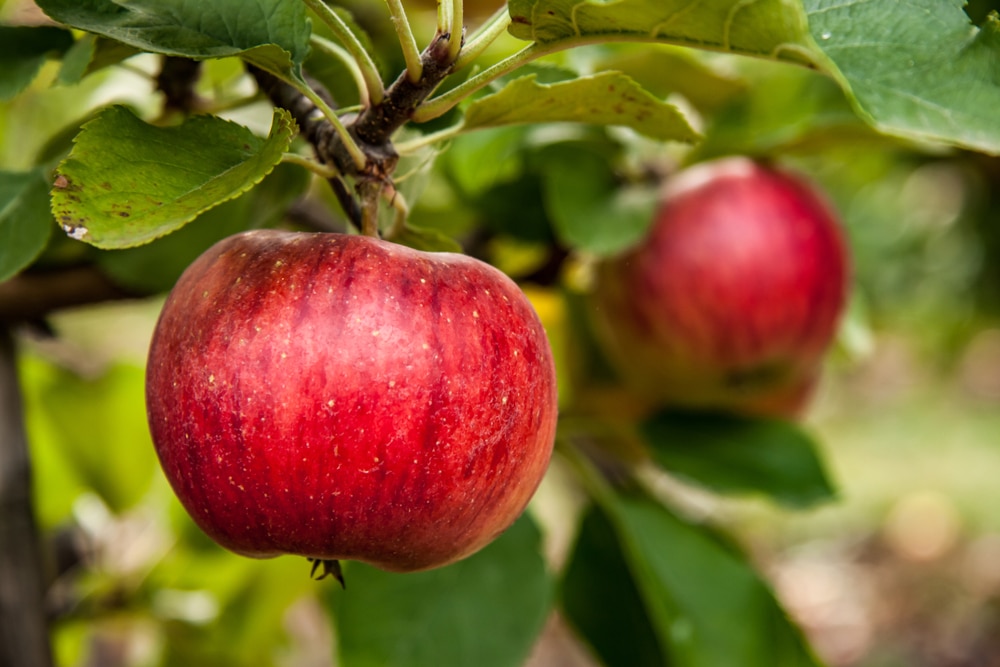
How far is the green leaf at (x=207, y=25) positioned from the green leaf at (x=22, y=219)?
4.8 inches

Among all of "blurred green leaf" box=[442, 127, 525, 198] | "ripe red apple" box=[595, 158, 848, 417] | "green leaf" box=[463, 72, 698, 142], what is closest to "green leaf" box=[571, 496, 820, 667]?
"ripe red apple" box=[595, 158, 848, 417]

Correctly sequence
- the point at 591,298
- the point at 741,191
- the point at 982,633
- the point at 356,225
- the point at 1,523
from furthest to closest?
the point at 982,633
the point at 591,298
the point at 741,191
the point at 1,523
the point at 356,225

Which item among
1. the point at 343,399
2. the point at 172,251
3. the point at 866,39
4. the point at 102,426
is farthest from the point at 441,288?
the point at 102,426

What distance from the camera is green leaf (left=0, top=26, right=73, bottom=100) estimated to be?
488mm

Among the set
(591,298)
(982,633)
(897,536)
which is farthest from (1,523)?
(897,536)

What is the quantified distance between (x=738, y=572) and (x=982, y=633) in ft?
9.61

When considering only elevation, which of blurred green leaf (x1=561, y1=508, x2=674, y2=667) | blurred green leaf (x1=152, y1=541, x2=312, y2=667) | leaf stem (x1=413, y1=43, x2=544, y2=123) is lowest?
blurred green leaf (x1=152, y1=541, x2=312, y2=667)

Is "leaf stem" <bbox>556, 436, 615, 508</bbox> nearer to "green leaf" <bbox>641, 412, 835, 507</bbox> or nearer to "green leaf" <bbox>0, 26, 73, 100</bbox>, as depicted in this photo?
"green leaf" <bbox>641, 412, 835, 507</bbox>

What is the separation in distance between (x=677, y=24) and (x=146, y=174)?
0.22 m

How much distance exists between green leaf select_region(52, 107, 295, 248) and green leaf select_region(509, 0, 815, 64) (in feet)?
0.37

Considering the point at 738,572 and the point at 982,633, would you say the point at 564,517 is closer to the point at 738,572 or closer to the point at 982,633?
the point at 982,633

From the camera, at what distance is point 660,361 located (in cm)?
88

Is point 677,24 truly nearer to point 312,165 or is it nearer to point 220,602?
point 312,165

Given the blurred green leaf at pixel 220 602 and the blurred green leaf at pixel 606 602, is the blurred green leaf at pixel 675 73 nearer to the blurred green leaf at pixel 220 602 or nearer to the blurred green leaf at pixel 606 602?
the blurred green leaf at pixel 606 602
